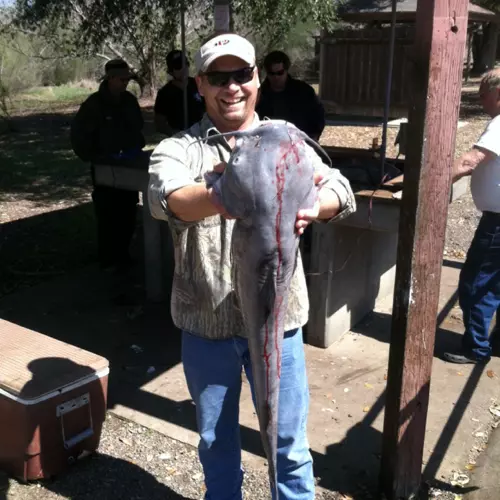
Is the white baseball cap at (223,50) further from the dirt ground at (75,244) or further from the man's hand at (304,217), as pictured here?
the dirt ground at (75,244)

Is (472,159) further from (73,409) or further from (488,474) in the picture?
(73,409)

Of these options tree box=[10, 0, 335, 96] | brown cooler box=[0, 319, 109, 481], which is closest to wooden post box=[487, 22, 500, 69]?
tree box=[10, 0, 335, 96]

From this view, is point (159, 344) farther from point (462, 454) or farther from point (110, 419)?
point (462, 454)

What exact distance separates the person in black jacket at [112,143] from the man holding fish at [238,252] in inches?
129

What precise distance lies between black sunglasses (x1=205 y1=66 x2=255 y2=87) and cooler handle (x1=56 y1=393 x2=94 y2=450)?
70.3 inches

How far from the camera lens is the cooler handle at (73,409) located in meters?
2.99

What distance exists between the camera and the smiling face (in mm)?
1958

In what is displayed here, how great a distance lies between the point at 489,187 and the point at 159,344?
2500 millimetres

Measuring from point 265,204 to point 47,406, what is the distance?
1894mm

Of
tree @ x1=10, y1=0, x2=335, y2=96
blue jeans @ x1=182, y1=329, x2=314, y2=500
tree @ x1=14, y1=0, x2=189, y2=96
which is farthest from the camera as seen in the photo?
tree @ x1=14, y1=0, x2=189, y2=96

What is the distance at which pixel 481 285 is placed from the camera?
4.11m

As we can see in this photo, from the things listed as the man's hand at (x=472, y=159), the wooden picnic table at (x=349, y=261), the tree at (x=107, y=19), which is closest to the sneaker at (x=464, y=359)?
the wooden picnic table at (x=349, y=261)

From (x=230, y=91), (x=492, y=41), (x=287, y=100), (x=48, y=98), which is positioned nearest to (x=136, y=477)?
(x=230, y=91)

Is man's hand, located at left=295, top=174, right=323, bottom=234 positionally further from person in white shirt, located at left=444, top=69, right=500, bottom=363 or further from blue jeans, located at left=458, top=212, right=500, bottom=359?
blue jeans, located at left=458, top=212, right=500, bottom=359
